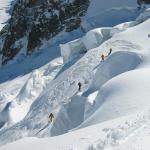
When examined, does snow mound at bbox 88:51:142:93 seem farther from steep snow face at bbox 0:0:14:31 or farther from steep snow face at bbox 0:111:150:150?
steep snow face at bbox 0:0:14:31

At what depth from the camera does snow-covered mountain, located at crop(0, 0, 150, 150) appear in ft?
46.1

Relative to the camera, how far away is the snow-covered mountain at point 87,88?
14.0 metres

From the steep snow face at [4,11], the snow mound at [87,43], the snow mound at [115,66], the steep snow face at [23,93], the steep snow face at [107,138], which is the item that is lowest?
the steep snow face at [4,11]

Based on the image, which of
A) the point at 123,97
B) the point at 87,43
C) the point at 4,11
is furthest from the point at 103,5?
the point at 4,11

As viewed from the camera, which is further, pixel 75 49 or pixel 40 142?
pixel 75 49

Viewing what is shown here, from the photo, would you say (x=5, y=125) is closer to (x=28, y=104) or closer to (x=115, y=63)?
(x=28, y=104)

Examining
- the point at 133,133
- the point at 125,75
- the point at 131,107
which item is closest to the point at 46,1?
the point at 125,75

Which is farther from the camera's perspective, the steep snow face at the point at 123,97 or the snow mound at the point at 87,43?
the snow mound at the point at 87,43

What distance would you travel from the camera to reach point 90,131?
14.3 m

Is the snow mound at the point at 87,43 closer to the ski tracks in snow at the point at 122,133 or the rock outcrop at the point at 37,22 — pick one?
the rock outcrop at the point at 37,22

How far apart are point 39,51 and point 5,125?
701 inches

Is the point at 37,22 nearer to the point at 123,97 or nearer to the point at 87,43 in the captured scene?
the point at 87,43

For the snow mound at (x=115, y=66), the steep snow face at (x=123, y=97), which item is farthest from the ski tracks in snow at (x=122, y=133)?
the snow mound at (x=115, y=66)

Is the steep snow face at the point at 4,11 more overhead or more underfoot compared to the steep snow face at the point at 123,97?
more underfoot
